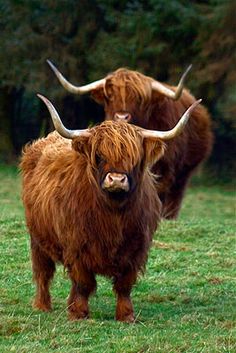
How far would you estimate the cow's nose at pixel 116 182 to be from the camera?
21.3ft

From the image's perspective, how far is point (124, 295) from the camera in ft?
23.0

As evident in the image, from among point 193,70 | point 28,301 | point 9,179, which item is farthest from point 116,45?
point 28,301

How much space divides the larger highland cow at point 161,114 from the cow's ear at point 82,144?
482 centimetres

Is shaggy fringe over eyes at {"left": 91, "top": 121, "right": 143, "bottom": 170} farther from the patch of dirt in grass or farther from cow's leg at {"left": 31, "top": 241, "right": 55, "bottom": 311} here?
the patch of dirt in grass

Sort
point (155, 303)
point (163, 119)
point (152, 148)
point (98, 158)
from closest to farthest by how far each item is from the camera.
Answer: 1. point (98, 158)
2. point (152, 148)
3. point (155, 303)
4. point (163, 119)

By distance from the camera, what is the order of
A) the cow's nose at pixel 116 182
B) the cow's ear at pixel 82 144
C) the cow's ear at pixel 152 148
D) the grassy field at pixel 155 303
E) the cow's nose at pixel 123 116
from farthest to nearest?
the cow's nose at pixel 123 116 → the cow's ear at pixel 152 148 → the cow's ear at pixel 82 144 → the cow's nose at pixel 116 182 → the grassy field at pixel 155 303

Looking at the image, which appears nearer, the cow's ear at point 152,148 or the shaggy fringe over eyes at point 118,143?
the shaggy fringe over eyes at point 118,143

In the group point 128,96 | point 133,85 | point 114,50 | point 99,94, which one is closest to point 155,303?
point 128,96

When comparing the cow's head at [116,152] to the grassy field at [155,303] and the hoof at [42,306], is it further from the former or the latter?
the hoof at [42,306]

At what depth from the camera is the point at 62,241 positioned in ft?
22.8

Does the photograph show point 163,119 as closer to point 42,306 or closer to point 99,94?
point 99,94

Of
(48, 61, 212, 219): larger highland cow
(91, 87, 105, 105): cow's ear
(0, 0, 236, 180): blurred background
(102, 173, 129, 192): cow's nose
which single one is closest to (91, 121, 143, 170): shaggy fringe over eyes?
(102, 173, 129, 192): cow's nose

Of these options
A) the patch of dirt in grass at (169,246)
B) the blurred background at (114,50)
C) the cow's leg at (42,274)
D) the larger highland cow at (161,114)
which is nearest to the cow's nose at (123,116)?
the larger highland cow at (161,114)

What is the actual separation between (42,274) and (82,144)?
1124 mm
